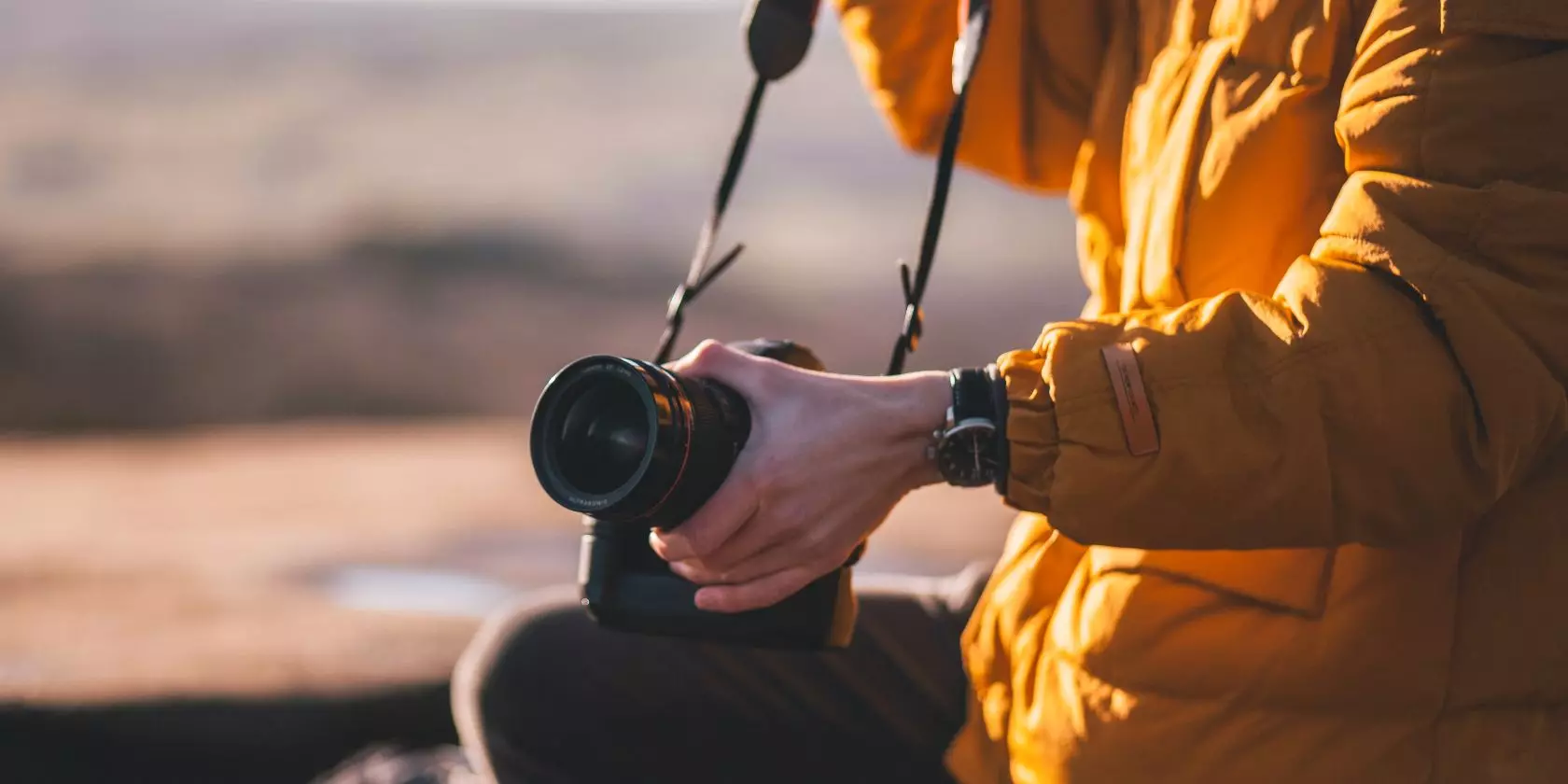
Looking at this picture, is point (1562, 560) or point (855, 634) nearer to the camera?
point (1562, 560)

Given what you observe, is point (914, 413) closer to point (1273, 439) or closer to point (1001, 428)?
point (1001, 428)

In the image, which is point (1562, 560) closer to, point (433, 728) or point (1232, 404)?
point (1232, 404)

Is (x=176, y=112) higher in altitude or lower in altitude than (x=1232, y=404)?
lower

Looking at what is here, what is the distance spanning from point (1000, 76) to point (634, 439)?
592 mm

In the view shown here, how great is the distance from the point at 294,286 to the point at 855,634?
280 inches

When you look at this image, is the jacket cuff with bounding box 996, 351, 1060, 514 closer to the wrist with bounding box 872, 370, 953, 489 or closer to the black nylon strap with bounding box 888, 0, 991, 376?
the wrist with bounding box 872, 370, 953, 489

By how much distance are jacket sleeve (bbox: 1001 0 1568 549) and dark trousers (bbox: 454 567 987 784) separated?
1.65ft

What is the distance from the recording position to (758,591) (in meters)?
0.84

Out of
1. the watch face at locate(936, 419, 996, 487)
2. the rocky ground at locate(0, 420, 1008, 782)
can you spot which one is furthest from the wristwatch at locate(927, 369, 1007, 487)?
the rocky ground at locate(0, 420, 1008, 782)

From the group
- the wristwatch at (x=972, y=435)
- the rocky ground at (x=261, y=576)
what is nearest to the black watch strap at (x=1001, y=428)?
the wristwatch at (x=972, y=435)

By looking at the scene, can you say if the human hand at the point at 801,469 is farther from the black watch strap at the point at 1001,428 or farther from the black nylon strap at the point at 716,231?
the black nylon strap at the point at 716,231

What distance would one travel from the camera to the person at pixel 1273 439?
0.75 meters

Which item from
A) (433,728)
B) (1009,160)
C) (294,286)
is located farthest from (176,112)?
(1009,160)

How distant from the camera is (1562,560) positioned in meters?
0.83
